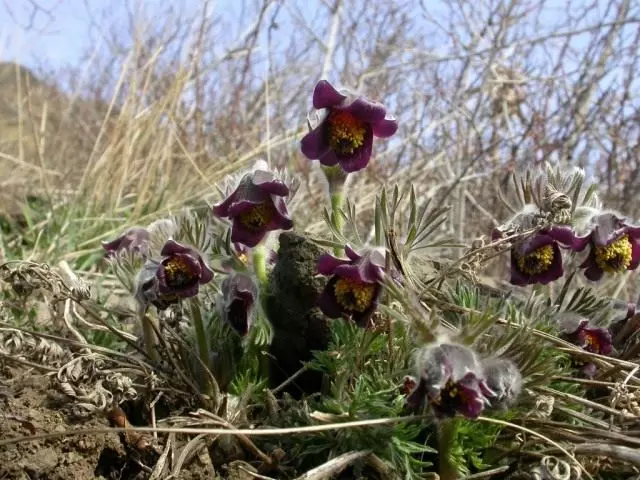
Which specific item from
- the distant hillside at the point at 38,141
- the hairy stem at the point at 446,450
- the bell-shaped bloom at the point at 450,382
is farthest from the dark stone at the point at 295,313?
the distant hillside at the point at 38,141

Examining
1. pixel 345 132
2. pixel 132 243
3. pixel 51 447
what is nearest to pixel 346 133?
pixel 345 132

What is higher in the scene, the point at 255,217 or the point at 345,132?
the point at 345,132

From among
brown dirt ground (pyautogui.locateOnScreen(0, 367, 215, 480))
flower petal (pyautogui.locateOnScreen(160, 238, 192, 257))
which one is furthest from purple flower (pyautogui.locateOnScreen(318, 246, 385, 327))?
brown dirt ground (pyautogui.locateOnScreen(0, 367, 215, 480))

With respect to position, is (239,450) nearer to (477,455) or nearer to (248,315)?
(248,315)

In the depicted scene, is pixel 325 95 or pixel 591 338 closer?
pixel 325 95

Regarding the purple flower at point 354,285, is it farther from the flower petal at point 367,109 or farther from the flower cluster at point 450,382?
the flower petal at point 367,109

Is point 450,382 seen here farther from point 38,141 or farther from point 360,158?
point 38,141

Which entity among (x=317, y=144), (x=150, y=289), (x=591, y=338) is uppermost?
(x=317, y=144)
